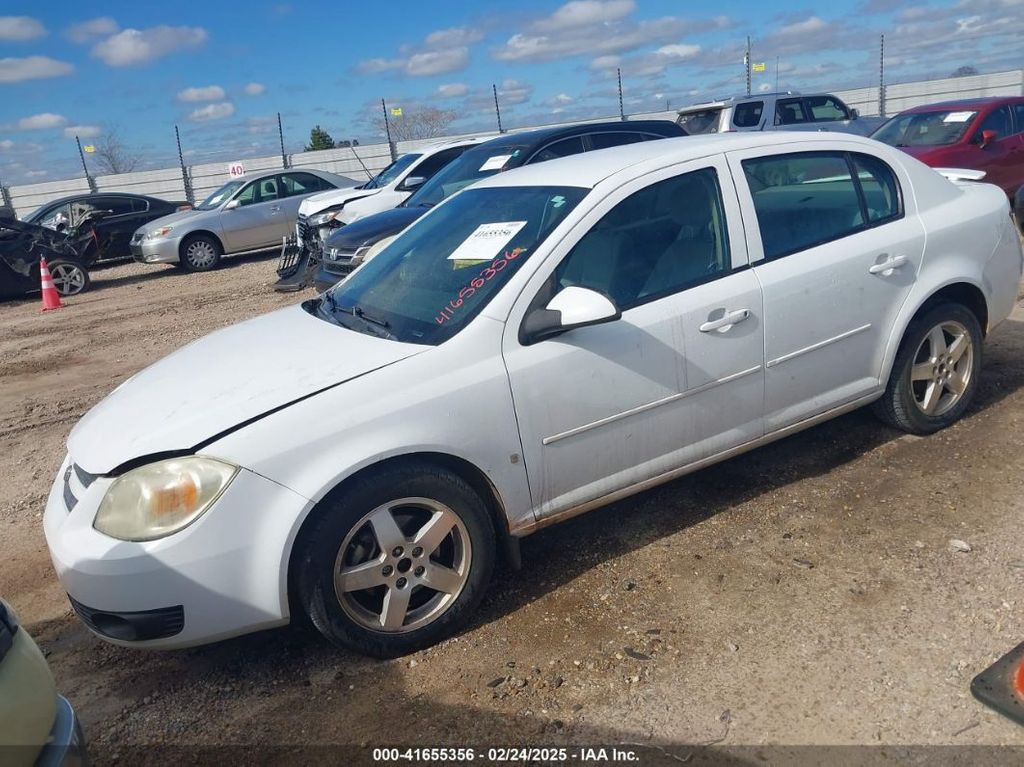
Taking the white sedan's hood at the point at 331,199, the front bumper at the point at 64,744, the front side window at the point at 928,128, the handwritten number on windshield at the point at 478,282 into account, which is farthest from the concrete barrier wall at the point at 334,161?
the front bumper at the point at 64,744

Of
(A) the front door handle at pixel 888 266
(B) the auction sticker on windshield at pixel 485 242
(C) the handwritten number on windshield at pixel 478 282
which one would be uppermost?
(B) the auction sticker on windshield at pixel 485 242

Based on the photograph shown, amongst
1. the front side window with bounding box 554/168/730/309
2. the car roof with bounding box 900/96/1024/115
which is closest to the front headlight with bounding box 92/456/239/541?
the front side window with bounding box 554/168/730/309

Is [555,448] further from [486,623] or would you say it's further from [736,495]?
[736,495]

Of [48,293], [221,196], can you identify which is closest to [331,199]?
[221,196]

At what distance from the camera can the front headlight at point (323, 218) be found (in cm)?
1089

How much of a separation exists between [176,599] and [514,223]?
6.47 feet

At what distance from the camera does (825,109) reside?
49.6 feet

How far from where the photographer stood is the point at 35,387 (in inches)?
298

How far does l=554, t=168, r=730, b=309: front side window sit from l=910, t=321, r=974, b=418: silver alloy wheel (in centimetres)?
144

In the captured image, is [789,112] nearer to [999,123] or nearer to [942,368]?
[999,123]

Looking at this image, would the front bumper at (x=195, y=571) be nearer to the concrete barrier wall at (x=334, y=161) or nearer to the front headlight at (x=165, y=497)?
the front headlight at (x=165, y=497)

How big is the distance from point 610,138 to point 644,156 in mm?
5617

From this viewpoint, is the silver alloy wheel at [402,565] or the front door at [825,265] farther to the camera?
the front door at [825,265]

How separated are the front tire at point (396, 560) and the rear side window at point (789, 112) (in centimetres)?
1333
